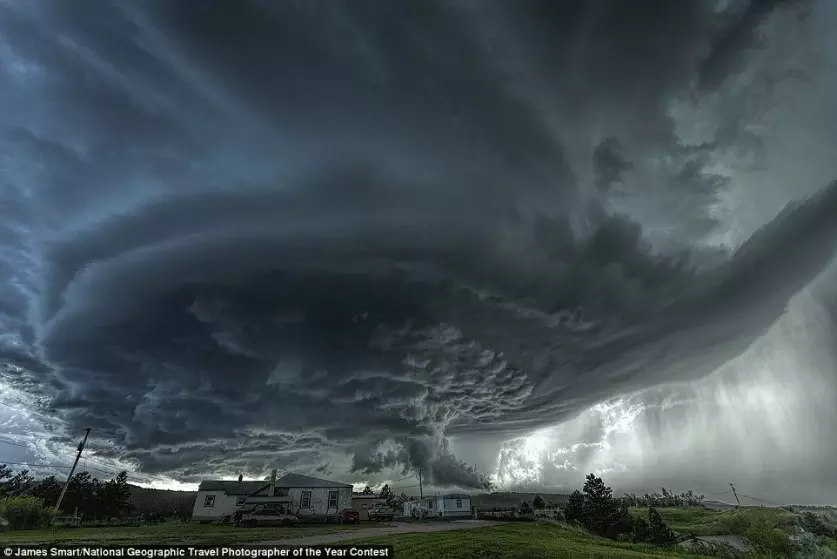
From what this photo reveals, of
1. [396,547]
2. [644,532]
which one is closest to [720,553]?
[644,532]

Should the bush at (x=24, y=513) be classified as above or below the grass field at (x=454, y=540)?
above

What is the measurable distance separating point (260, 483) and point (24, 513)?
4254cm

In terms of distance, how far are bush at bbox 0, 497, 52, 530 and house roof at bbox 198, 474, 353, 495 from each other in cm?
2825

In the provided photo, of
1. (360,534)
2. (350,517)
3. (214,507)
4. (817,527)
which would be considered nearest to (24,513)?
(350,517)

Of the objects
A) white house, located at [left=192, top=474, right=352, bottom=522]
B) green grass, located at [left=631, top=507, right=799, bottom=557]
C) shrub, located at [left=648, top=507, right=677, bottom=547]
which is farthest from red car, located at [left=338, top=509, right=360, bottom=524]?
green grass, located at [left=631, top=507, right=799, bottom=557]

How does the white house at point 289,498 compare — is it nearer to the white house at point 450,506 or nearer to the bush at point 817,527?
the white house at point 450,506

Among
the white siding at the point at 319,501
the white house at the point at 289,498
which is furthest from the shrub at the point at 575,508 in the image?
the white house at the point at 289,498

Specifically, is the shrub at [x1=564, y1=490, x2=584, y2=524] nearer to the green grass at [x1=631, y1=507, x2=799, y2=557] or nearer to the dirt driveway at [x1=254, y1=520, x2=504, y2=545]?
the green grass at [x1=631, y1=507, x2=799, y2=557]

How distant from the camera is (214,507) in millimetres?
67188

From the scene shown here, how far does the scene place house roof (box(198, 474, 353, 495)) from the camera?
61750 mm

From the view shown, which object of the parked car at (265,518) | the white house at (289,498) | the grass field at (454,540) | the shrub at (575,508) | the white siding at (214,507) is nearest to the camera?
the grass field at (454,540)

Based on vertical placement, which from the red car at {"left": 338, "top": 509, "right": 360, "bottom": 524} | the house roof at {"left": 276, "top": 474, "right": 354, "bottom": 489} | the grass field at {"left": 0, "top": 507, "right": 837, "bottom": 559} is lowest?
the grass field at {"left": 0, "top": 507, "right": 837, "bottom": 559}

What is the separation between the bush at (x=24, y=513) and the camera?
35.5 metres

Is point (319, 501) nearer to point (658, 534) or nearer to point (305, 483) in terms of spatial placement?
point (305, 483)
